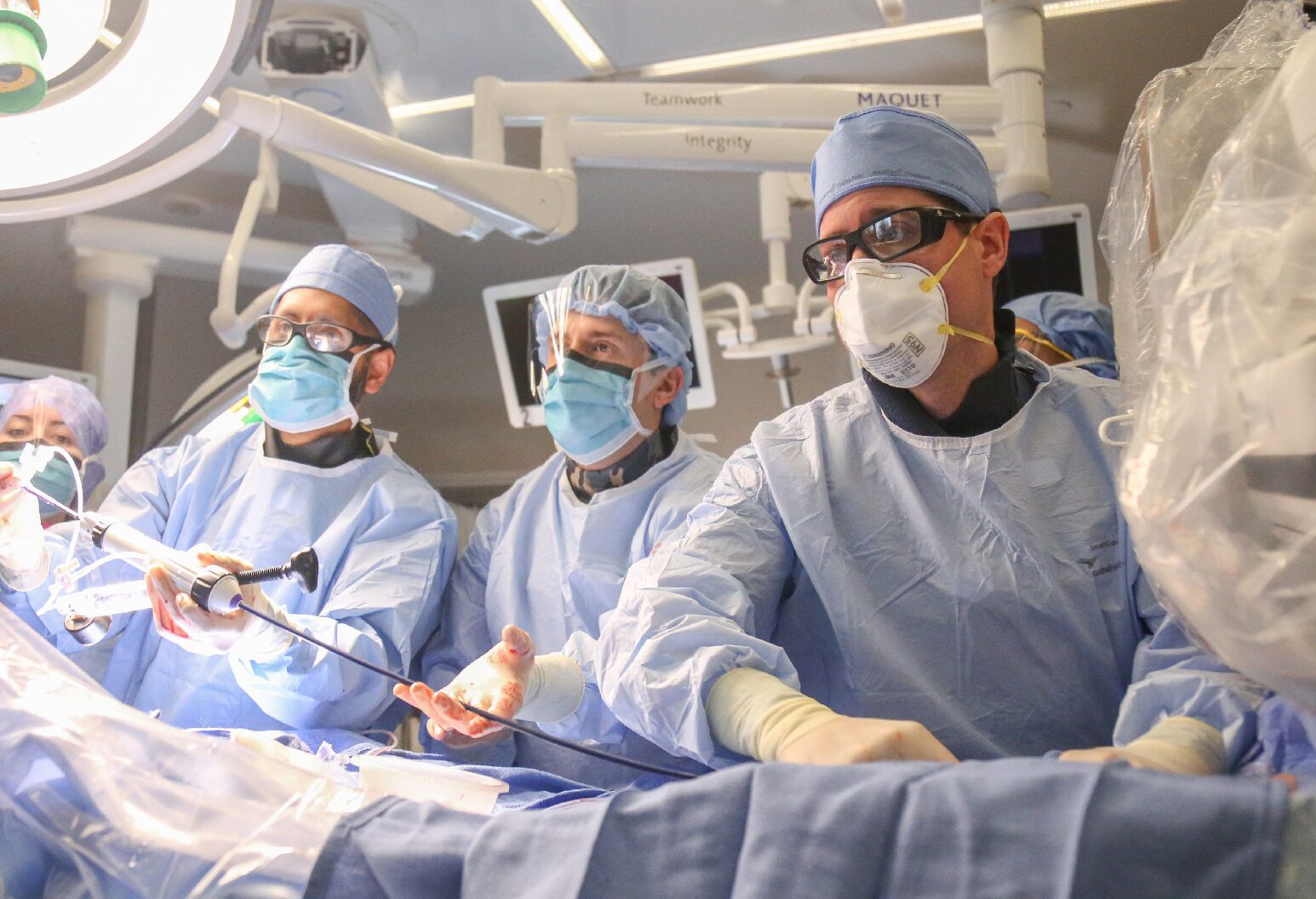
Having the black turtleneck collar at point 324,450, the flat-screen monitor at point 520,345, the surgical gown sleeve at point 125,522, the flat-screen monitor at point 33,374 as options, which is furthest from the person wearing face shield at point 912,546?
the flat-screen monitor at point 33,374

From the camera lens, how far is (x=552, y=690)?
1523mm

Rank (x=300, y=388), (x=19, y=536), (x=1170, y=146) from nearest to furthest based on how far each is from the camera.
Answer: (x=1170, y=146) → (x=19, y=536) → (x=300, y=388)

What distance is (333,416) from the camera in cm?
217

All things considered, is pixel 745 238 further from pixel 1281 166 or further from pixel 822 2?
pixel 1281 166

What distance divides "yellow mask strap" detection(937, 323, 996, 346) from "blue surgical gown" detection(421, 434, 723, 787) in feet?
2.00

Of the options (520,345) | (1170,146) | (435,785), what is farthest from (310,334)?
(1170,146)

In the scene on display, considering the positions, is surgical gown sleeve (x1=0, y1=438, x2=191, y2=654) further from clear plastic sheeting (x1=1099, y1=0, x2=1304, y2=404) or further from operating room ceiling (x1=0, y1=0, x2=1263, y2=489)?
clear plastic sheeting (x1=1099, y1=0, x2=1304, y2=404)

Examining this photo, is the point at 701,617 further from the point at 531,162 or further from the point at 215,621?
the point at 531,162

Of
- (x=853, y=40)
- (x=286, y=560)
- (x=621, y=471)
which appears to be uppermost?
(x=853, y=40)

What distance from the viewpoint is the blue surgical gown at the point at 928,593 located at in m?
1.28

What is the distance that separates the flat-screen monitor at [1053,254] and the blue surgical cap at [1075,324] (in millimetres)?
405

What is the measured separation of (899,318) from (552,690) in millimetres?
665

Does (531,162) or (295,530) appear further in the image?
(531,162)

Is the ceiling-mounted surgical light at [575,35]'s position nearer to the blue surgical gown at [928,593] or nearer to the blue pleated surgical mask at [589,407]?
the blue pleated surgical mask at [589,407]
